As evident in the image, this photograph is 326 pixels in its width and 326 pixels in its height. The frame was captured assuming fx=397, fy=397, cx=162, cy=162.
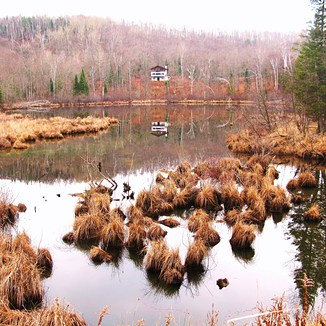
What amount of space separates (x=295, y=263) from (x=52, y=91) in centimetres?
7331

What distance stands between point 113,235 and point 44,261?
1.73 meters

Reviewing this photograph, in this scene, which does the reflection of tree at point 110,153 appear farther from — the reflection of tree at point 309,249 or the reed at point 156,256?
the reed at point 156,256

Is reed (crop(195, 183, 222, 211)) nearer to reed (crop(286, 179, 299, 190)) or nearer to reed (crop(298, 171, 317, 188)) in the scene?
reed (crop(286, 179, 299, 190))

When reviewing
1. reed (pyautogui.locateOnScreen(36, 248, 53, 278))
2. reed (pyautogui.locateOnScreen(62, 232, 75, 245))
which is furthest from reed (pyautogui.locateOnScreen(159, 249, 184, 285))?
reed (pyautogui.locateOnScreen(62, 232, 75, 245))

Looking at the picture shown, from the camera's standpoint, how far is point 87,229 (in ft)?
Result: 33.1

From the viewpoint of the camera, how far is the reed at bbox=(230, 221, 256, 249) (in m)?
9.51

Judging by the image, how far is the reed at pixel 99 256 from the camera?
890 centimetres

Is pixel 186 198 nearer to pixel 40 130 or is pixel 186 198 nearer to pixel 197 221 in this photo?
pixel 197 221

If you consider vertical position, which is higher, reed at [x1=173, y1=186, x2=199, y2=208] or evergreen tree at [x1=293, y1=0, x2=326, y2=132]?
evergreen tree at [x1=293, y1=0, x2=326, y2=132]

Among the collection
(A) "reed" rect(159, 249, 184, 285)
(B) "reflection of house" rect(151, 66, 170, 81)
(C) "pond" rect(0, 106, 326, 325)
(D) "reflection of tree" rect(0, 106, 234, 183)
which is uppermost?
(B) "reflection of house" rect(151, 66, 170, 81)

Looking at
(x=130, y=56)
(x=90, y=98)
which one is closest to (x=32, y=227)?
(x=90, y=98)

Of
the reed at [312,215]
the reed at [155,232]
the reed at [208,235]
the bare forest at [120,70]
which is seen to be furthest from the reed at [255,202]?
the bare forest at [120,70]

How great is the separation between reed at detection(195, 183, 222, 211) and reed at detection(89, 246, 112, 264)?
424 cm

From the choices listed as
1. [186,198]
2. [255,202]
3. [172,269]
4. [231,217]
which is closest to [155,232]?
[172,269]
